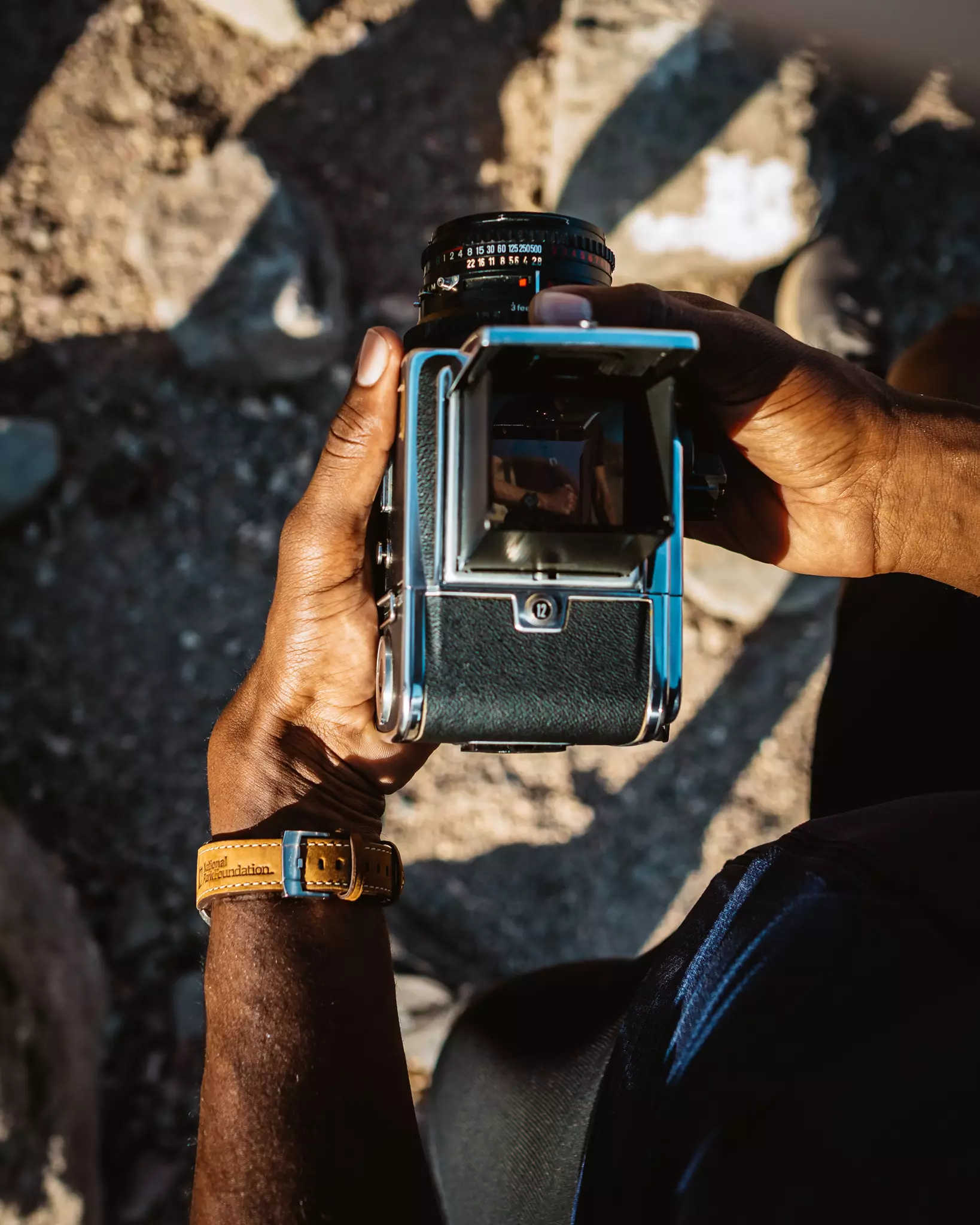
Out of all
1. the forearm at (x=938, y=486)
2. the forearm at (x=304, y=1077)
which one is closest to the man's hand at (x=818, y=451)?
the forearm at (x=938, y=486)

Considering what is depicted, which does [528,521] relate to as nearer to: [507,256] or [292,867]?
[507,256]

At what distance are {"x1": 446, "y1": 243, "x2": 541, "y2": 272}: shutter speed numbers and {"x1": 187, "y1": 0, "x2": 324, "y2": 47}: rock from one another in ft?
3.78

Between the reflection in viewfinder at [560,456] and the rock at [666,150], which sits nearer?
the reflection in viewfinder at [560,456]

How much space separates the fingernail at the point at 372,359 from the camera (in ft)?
2.77

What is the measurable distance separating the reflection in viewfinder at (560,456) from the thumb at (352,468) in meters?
0.12

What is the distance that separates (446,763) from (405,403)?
984mm

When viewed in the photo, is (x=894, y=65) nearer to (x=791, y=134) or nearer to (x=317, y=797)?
(x=791, y=134)

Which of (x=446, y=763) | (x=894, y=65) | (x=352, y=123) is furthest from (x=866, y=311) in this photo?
(x=446, y=763)

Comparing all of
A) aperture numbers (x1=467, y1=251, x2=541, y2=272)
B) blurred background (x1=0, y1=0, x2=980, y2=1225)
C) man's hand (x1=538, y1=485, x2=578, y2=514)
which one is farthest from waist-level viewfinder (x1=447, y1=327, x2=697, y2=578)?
blurred background (x1=0, y1=0, x2=980, y2=1225)

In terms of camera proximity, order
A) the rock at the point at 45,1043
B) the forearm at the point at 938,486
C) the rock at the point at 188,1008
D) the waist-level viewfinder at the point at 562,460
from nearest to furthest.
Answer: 1. the waist-level viewfinder at the point at 562,460
2. the forearm at the point at 938,486
3. the rock at the point at 45,1043
4. the rock at the point at 188,1008

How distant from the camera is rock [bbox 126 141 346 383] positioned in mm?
1615

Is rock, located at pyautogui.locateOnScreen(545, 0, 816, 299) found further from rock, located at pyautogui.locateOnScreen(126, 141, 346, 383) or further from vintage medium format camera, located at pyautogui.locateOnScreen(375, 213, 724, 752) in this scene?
vintage medium format camera, located at pyautogui.locateOnScreen(375, 213, 724, 752)

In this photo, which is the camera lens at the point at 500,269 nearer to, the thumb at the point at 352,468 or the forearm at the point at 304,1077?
the thumb at the point at 352,468

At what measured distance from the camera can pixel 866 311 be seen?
180 cm
